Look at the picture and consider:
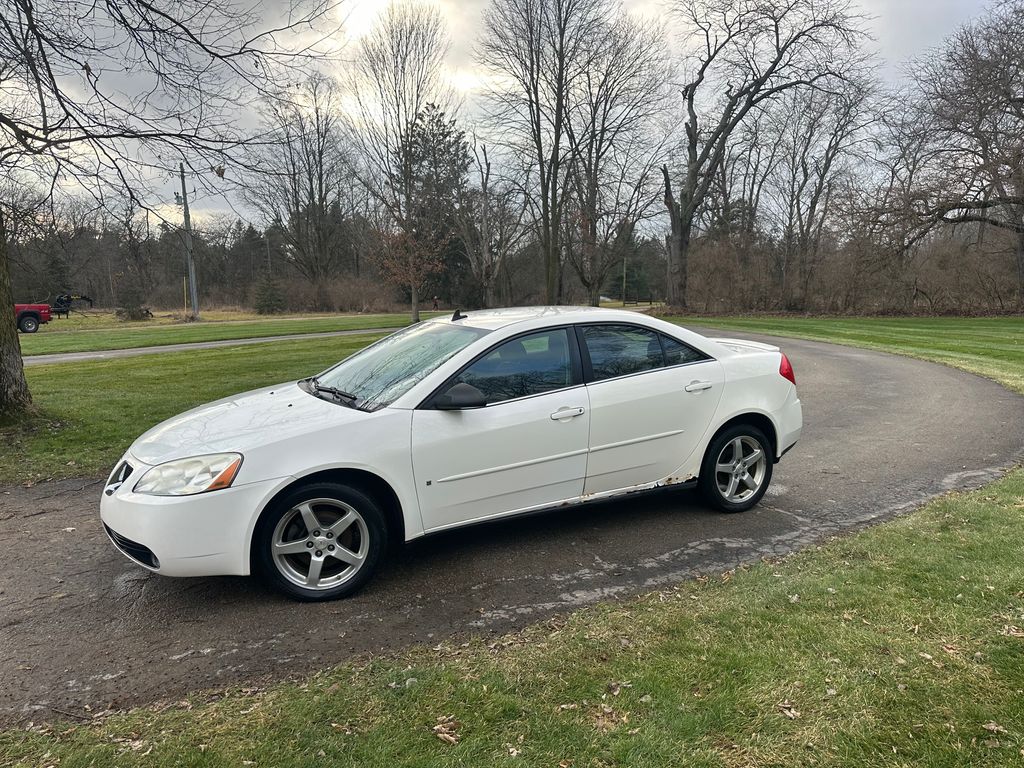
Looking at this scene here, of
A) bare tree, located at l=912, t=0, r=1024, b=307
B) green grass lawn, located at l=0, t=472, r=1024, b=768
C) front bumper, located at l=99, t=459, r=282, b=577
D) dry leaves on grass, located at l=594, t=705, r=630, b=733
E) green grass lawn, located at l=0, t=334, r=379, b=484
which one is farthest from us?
bare tree, located at l=912, t=0, r=1024, b=307

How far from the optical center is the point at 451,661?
2.96m

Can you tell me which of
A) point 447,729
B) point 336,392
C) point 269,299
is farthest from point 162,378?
point 269,299

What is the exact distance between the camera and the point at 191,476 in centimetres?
337

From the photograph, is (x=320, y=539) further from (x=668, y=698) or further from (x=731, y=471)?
(x=731, y=471)

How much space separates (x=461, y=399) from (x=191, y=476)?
149 centimetres

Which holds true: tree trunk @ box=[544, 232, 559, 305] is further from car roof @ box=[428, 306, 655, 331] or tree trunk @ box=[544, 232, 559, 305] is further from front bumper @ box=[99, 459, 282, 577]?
front bumper @ box=[99, 459, 282, 577]

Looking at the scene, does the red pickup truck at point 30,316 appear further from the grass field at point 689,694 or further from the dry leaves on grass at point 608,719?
the dry leaves on grass at point 608,719

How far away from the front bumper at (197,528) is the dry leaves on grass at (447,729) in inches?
58.6

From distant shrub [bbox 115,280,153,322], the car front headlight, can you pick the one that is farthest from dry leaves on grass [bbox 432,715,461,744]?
distant shrub [bbox 115,280,153,322]

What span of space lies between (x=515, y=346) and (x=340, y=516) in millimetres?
1530

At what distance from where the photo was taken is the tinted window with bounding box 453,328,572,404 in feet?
13.2

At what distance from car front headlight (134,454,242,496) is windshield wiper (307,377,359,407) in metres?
0.84

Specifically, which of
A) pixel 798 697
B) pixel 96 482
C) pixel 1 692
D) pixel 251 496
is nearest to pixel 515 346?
pixel 251 496

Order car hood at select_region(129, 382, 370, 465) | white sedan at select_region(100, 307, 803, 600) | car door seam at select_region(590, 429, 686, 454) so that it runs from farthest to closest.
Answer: car door seam at select_region(590, 429, 686, 454)
car hood at select_region(129, 382, 370, 465)
white sedan at select_region(100, 307, 803, 600)
